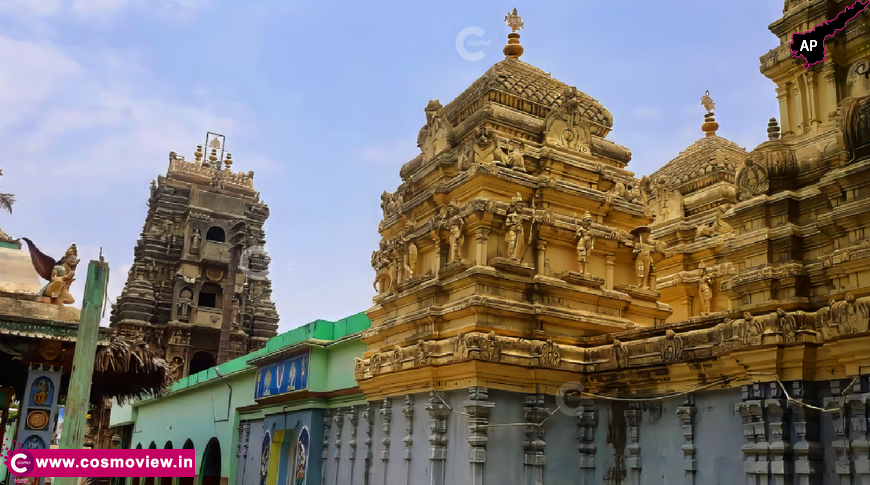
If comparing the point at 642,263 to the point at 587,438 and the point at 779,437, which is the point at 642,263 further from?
the point at 779,437

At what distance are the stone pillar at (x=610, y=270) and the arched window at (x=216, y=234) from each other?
32.0m

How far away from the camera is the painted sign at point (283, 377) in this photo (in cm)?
2094

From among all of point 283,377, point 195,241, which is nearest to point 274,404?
point 283,377

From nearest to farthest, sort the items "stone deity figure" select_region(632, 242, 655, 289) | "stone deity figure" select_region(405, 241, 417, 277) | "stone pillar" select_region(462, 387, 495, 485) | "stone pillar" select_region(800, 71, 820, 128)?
"stone pillar" select_region(800, 71, 820, 128) < "stone pillar" select_region(462, 387, 495, 485) < "stone deity figure" select_region(632, 242, 655, 289) < "stone deity figure" select_region(405, 241, 417, 277)

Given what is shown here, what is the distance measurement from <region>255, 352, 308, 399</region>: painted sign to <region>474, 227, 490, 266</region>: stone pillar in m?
8.57

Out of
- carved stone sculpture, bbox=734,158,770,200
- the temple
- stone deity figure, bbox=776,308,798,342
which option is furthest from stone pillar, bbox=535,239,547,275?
stone deity figure, bbox=776,308,798,342

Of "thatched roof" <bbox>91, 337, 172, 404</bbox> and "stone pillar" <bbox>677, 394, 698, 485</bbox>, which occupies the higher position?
"thatched roof" <bbox>91, 337, 172, 404</bbox>

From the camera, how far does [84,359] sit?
31.9 ft

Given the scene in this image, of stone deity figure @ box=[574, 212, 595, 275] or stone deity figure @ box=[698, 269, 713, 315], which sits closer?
stone deity figure @ box=[574, 212, 595, 275]

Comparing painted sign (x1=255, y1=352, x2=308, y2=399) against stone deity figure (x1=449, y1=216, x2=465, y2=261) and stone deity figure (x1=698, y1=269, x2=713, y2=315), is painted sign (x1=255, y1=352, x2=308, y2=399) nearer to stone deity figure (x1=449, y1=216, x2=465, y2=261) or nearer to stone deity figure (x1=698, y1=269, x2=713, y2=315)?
stone deity figure (x1=449, y1=216, x2=465, y2=261)

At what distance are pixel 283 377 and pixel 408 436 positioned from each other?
27.6 feet

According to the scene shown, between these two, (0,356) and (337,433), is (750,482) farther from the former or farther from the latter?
→ (0,356)

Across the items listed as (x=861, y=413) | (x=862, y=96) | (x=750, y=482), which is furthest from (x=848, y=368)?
(x=862, y=96)

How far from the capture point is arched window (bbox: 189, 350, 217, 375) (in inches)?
1657
